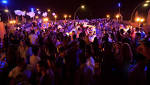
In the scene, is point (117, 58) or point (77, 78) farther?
point (117, 58)

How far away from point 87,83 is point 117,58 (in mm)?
2002

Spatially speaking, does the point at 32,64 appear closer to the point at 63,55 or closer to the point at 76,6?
the point at 63,55

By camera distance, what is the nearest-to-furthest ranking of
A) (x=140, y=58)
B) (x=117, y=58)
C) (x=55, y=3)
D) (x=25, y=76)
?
(x=140, y=58) < (x=25, y=76) < (x=117, y=58) < (x=55, y=3)

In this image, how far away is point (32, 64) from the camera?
5582 millimetres

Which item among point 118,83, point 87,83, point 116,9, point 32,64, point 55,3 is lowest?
point 118,83

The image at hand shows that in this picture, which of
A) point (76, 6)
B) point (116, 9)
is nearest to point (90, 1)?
point (76, 6)

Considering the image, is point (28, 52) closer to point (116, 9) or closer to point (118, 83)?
point (118, 83)

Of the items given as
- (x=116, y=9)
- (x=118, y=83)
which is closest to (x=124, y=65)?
(x=118, y=83)

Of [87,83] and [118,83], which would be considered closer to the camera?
[87,83]

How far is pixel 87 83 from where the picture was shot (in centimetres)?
465

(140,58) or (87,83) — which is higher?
(140,58)

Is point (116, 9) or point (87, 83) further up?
point (116, 9)

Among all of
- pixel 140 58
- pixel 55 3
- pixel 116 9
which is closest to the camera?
pixel 140 58

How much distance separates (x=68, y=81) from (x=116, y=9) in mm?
34297
